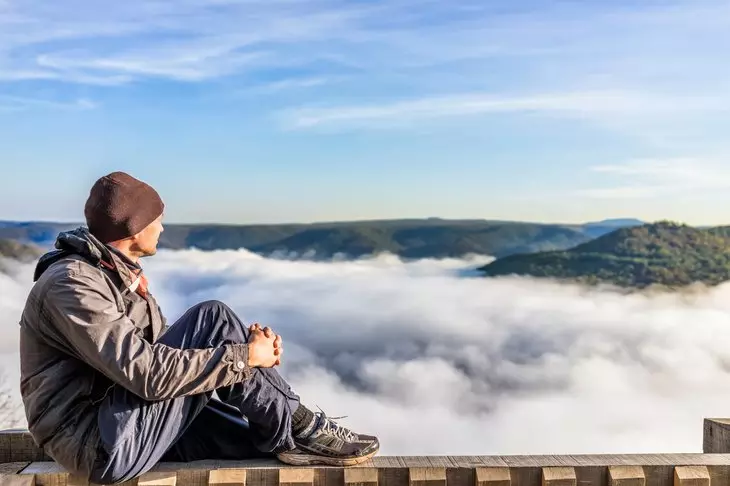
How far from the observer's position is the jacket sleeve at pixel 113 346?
7.64ft

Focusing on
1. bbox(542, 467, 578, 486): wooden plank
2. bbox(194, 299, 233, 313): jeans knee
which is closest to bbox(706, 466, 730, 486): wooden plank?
bbox(542, 467, 578, 486): wooden plank

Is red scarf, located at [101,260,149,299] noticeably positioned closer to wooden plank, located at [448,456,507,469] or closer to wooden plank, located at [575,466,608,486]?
wooden plank, located at [448,456,507,469]

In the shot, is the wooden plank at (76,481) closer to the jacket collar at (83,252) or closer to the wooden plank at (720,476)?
the jacket collar at (83,252)

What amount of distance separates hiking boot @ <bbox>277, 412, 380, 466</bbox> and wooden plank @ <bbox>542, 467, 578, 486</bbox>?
54 centimetres

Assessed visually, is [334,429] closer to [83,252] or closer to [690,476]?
[83,252]

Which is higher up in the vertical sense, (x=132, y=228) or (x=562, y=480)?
(x=132, y=228)

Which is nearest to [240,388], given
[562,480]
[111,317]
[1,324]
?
[111,317]

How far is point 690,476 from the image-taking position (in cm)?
277

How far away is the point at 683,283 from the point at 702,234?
2.60 metres

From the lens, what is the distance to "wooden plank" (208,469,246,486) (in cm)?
259

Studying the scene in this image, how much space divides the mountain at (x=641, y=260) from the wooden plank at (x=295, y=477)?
19714 mm

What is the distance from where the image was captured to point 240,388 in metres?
2.58

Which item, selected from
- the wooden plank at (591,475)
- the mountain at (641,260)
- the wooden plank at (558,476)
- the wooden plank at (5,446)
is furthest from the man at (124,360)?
the mountain at (641,260)

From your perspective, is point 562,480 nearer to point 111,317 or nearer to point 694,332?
point 111,317
